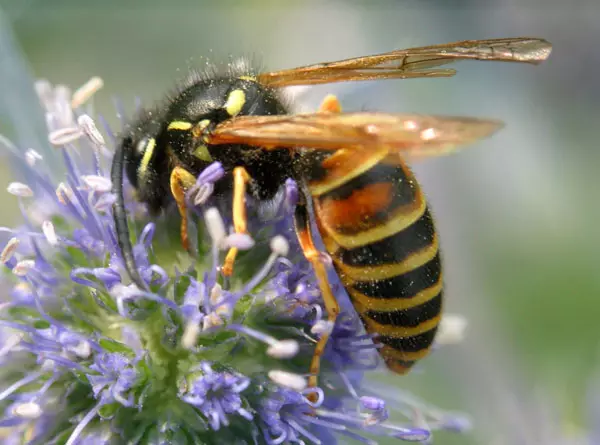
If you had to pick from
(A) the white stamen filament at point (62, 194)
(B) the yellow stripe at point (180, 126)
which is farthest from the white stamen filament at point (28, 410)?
(B) the yellow stripe at point (180, 126)

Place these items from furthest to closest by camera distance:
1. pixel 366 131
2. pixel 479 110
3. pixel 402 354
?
pixel 479 110, pixel 402 354, pixel 366 131

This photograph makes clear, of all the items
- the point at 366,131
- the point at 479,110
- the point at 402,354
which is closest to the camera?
the point at 366,131

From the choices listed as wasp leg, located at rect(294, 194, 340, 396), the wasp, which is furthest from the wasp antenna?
wasp leg, located at rect(294, 194, 340, 396)

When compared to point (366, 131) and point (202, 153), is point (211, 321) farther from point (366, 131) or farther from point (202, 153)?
point (366, 131)

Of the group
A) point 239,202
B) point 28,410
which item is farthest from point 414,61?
point 28,410

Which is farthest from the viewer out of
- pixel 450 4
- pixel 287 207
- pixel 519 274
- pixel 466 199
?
pixel 450 4

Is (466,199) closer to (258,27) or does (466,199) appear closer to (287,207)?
(258,27)

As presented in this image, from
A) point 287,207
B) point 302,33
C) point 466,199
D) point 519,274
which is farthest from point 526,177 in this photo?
point 287,207
